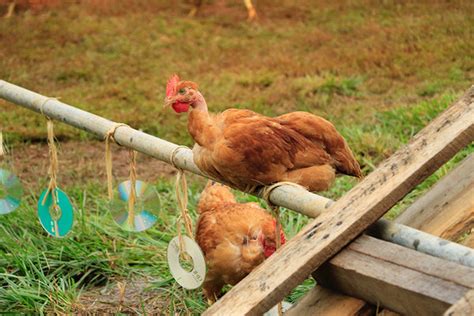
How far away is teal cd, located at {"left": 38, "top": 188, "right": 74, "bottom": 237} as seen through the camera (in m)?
3.05

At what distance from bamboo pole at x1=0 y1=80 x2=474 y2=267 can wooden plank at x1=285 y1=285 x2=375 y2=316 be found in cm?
15

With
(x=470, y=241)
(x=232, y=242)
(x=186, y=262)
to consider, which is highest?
(x=470, y=241)

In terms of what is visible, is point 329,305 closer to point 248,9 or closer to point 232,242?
point 232,242

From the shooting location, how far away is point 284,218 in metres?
4.00

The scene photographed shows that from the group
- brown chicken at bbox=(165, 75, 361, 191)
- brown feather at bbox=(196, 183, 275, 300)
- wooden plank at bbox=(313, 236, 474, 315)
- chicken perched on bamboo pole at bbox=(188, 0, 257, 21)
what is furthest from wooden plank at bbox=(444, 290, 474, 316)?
chicken perched on bamboo pole at bbox=(188, 0, 257, 21)

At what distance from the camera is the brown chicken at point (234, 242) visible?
314cm

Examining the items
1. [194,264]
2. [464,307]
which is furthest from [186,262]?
[464,307]

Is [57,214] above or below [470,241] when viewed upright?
below

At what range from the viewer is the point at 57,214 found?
3.06 m

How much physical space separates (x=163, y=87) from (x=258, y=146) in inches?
184

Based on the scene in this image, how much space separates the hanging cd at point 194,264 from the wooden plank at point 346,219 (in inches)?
27.5

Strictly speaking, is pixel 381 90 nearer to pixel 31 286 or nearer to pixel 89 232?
pixel 89 232

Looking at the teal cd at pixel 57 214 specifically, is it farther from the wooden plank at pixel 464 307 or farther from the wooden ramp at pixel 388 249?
the wooden plank at pixel 464 307

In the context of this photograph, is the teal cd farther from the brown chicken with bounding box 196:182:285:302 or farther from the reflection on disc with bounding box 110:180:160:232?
the brown chicken with bounding box 196:182:285:302
